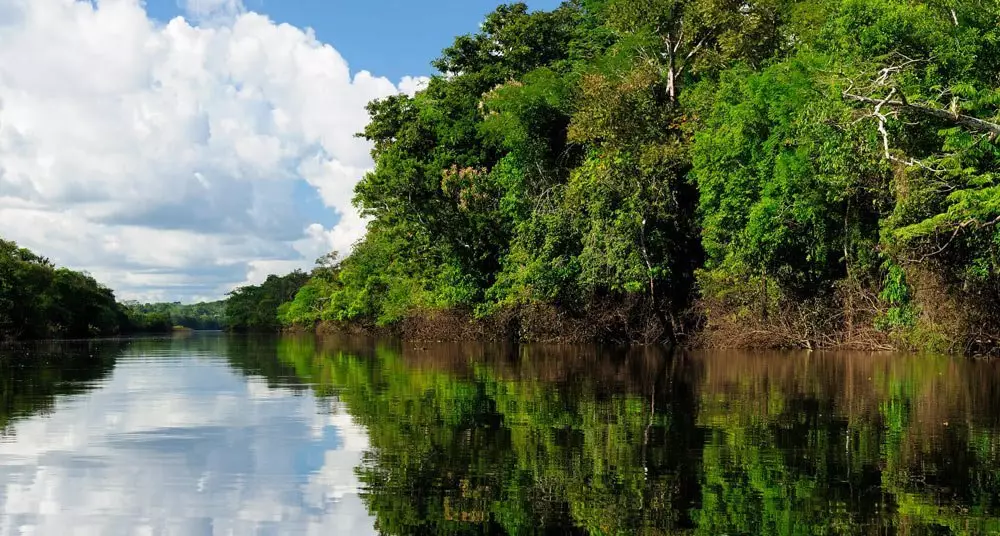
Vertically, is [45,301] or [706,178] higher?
[706,178]

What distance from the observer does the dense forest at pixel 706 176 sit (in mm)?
23359

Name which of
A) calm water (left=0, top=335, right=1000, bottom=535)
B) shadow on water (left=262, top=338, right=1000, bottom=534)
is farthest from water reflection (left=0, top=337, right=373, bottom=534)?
shadow on water (left=262, top=338, right=1000, bottom=534)

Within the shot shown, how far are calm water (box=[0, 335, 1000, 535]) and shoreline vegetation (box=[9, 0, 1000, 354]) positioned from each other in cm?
981

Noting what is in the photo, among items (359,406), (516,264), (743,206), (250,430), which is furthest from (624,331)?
(250,430)

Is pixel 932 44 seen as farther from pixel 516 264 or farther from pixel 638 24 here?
pixel 516 264

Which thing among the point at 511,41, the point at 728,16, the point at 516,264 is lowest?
the point at 516,264

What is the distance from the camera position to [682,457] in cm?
805

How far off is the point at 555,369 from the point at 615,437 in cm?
1182

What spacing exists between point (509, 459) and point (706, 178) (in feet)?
81.6

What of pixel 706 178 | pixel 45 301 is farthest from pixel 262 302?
pixel 706 178

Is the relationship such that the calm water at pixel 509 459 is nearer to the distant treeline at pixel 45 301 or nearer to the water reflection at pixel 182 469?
the water reflection at pixel 182 469

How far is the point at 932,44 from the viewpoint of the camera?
934 inches

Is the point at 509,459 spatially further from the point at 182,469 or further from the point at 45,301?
A: the point at 45,301

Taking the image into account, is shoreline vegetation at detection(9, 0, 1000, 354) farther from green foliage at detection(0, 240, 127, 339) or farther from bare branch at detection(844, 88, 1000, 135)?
green foliage at detection(0, 240, 127, 339)
